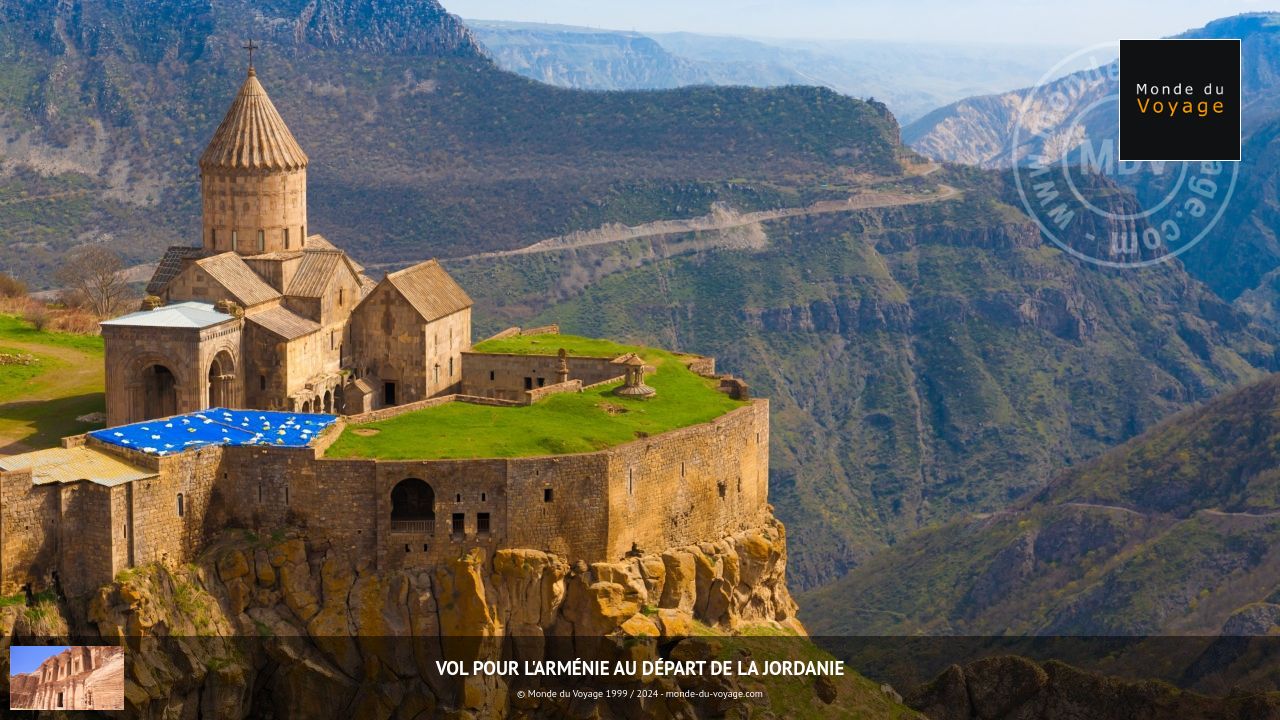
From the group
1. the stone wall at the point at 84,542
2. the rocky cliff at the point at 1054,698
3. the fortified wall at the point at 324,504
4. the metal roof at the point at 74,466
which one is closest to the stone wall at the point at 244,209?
the fortified wall at the point at 324,504

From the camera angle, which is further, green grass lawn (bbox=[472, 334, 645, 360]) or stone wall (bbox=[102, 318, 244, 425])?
green grass lawn (bbox=[472, 334, 645, 360])

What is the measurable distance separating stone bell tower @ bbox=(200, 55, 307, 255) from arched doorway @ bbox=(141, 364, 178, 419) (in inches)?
282

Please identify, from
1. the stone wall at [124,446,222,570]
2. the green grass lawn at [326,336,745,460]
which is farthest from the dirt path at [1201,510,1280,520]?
the stone wall at [124,446,222,570]

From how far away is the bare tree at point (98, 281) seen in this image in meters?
90.6

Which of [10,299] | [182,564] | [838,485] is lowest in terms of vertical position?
[838,485]

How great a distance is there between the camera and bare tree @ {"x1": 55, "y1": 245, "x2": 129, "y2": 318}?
9056 cm

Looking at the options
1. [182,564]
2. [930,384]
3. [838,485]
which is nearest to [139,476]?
[182,564]

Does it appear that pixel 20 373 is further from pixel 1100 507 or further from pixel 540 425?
pixel 1100 507

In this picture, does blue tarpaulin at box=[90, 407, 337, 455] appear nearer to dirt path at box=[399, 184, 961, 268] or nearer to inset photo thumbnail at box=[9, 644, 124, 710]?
inset photo thumbnail at box=[9, 644, 124, 710]

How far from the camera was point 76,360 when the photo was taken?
73.8 metres

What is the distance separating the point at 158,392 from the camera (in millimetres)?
63812

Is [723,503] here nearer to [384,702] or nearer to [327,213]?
[384,702]

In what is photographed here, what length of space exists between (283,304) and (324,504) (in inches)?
491

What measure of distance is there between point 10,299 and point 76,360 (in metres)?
21.0
